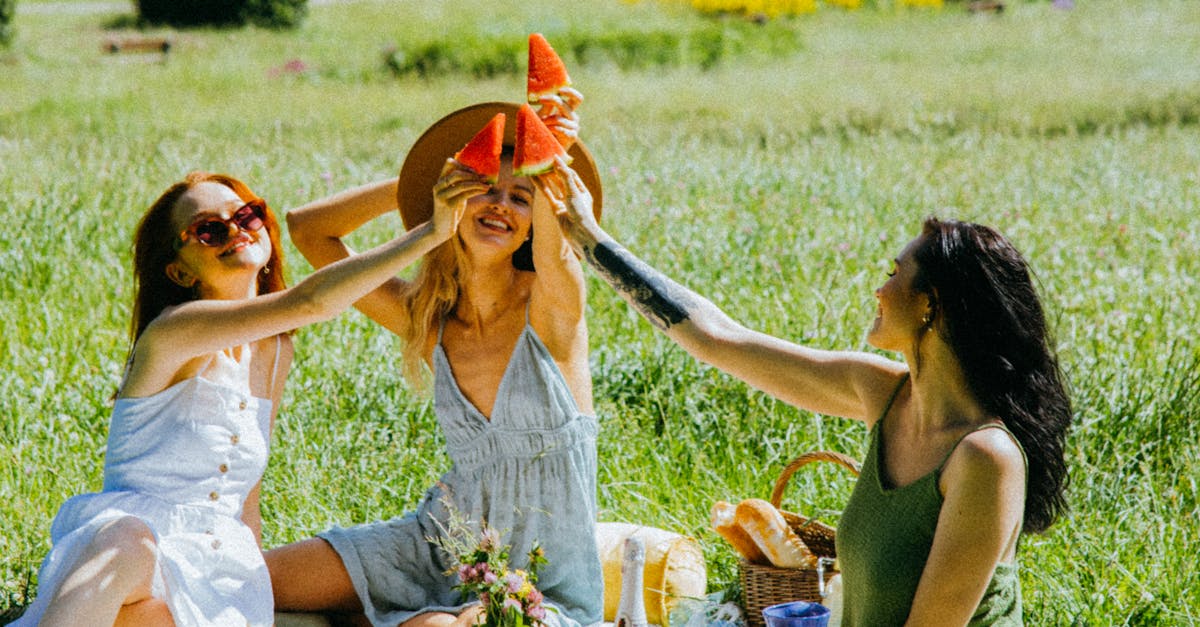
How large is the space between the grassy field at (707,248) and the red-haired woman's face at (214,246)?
138 cm

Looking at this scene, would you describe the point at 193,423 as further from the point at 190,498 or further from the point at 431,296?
the point at 431,296

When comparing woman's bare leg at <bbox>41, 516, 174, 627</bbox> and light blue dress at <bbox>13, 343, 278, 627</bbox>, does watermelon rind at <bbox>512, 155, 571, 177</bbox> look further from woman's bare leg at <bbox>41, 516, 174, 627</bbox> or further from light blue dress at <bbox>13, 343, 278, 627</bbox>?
woman's bare leg at <bbox>41, 516, 174, 627</bbox>

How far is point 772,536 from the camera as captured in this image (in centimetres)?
406

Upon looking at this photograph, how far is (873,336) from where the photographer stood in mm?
3195

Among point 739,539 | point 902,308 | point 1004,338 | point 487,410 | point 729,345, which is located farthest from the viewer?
point 739,539

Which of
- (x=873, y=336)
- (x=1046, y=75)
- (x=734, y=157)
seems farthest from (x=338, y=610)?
(x=1046, y=75)

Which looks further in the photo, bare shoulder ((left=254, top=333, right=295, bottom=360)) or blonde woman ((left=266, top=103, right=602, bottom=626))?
bare shoulder ((left=254, top=333, right=295, bottom=360))

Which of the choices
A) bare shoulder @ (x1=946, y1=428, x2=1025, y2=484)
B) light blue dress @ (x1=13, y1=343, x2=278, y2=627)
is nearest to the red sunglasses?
light blue dress @ (x1=13, y1=343, x2=278, y2=627)

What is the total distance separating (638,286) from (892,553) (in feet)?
3.30

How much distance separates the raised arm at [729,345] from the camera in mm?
3438

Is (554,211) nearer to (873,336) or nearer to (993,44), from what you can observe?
(873,336)

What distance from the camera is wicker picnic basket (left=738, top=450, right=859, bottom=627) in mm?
4074

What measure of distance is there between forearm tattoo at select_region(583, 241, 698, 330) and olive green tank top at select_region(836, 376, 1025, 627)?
67cm

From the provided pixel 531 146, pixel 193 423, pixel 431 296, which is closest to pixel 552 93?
pixel 531 146
